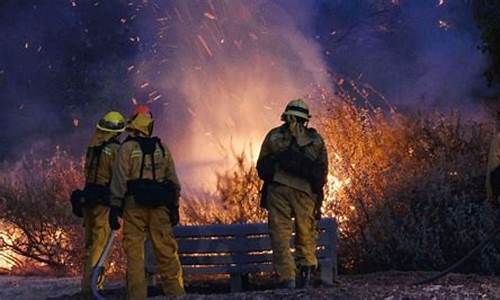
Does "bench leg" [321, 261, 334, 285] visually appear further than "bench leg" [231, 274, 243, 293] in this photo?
No

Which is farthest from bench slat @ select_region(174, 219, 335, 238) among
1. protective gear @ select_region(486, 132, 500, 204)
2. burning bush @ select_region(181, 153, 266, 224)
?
burning bush @ select_region(181, 153, 266, 224)

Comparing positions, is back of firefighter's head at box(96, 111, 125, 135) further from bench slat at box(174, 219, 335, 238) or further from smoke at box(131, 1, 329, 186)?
smoke at box(131, 1, 329, 186)

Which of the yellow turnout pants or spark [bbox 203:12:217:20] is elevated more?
spark [bbox 203:12:217:20]

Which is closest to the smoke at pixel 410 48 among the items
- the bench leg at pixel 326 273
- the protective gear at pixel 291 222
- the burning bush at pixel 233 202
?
the burning bush at pixel 233 202

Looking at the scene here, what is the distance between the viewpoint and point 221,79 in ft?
70.2

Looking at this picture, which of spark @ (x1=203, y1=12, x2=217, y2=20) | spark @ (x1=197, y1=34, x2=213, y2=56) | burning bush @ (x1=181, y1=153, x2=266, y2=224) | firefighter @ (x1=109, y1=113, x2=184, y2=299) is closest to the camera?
firefighter @ (x1=109, y1=113, x2=184, y2=299)

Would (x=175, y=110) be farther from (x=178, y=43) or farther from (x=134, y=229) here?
(x=134, y=229)

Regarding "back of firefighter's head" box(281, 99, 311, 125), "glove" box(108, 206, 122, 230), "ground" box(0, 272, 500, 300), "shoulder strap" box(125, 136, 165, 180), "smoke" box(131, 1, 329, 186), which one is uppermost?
"smoke" box(131, 1, 329, 186)

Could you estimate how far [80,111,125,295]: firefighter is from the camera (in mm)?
8875

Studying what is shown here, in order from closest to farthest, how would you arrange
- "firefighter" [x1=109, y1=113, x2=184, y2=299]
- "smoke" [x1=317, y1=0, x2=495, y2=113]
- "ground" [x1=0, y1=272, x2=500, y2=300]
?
"ground" [x1=0, y1=272, x2=500, y2=300], "firefighter" [x1=109, y1=113, x2=184, y2=299], "smoke" [x1=317, y1=0, x2=495, y2=113]

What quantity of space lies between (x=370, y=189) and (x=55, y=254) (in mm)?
5464

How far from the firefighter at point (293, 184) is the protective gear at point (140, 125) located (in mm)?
1071

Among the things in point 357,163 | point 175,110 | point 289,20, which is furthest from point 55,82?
point 357,163

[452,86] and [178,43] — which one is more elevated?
[178,43]
